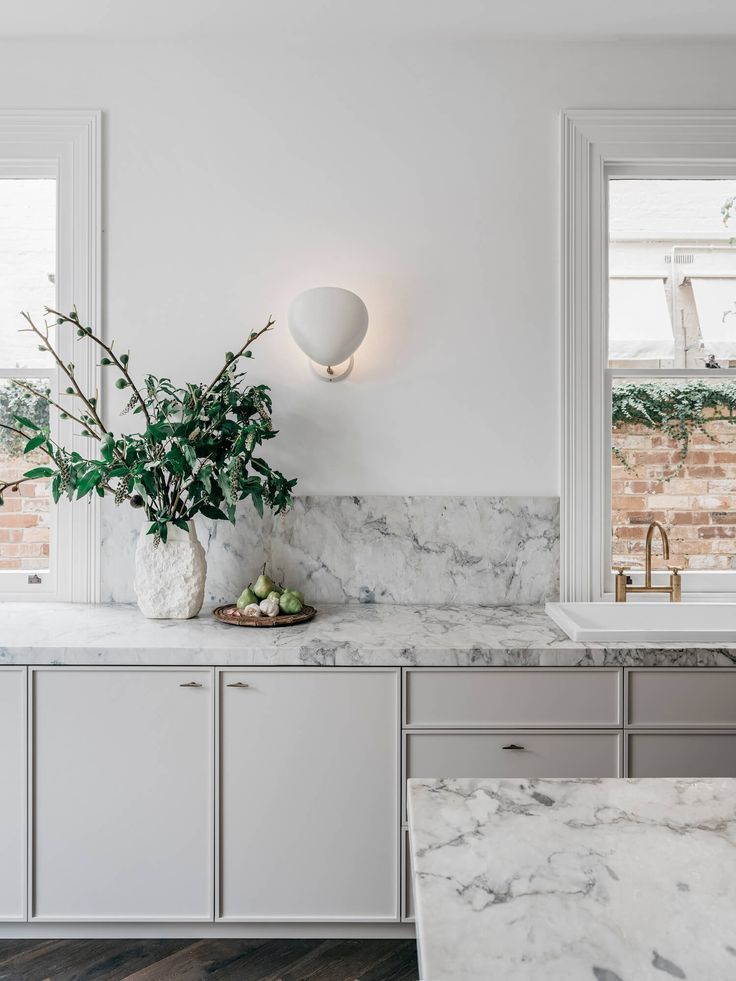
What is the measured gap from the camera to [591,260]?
2.49 m

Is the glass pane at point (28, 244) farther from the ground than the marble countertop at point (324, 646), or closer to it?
farther from the ground

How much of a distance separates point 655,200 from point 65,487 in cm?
223

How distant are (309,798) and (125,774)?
0.51m

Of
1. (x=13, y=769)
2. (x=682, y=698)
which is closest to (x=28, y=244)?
(x=13, y=769)

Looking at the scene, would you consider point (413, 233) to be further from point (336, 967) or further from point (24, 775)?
point (336, 967)

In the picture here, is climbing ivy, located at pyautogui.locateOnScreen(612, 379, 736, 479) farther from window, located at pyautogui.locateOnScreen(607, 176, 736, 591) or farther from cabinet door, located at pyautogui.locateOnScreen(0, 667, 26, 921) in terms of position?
cabinet door, located at pyautogui.locateOnScreen(0, 667, 26, 921)

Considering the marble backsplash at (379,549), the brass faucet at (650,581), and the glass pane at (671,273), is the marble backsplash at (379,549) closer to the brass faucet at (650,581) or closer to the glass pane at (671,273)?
the brass faucet at (650,581)

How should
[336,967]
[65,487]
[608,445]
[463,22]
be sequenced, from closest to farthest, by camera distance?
[336,967]
[65,487]
[463,22]
[608,445]

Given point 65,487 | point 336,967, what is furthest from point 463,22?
point 336,967

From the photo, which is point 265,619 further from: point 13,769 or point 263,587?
point 13,769

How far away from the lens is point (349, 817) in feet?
6.41

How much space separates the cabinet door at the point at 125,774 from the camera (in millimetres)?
1938

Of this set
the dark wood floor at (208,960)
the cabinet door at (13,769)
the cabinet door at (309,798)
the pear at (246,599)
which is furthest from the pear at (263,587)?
the dark wood floor at (208,960)

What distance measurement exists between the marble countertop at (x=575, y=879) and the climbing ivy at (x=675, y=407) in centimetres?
172
